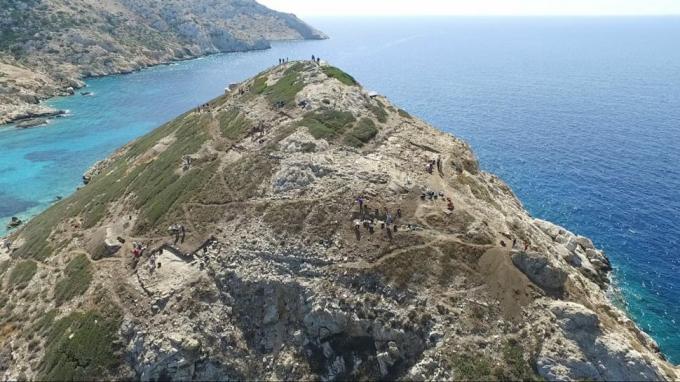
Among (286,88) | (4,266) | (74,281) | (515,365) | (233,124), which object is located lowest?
(4,266)

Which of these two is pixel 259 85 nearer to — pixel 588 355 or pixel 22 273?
pixel 22 273

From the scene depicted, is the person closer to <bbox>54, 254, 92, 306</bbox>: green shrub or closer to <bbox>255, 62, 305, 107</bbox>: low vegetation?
<bbox>255, 62, 305, 107</bbox>: low vegetation

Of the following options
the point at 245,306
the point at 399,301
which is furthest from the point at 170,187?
the point at 399,301

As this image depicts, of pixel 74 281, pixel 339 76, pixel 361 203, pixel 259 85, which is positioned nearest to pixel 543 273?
pixel 361 203

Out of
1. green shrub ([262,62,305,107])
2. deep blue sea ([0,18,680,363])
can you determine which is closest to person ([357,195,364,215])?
green shrub ([262,62,305,107])

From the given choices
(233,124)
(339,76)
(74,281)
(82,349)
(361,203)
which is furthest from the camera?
(339,76)

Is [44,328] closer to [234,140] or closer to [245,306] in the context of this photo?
[245,306]
